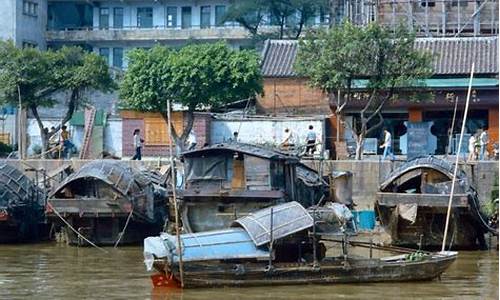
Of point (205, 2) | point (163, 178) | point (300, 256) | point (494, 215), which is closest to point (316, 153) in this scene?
A: point (163, 178)

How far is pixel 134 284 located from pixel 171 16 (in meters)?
39.4

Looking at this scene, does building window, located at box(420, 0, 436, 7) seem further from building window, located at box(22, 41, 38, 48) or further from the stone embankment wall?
building window, located at box(22, 41, 38, 48)

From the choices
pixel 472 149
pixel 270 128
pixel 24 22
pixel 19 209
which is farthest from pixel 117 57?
pixel 19 209

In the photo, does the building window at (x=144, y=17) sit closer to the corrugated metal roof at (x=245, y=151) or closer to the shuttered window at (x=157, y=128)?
the shuttered window at (x=157, y=128)

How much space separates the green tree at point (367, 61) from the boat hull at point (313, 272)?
51.4 ft

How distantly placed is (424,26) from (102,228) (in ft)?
79.5

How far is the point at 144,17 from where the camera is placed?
6166 cm

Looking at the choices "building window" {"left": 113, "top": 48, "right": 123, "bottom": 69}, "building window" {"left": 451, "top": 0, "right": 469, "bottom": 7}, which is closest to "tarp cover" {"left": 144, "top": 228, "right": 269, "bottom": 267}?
"building window" {"left": 451, "top": 0, "right": 469, "bottom": 7}

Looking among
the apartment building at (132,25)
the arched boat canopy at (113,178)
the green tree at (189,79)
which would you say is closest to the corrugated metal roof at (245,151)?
the arched boat canopy at (113,178)

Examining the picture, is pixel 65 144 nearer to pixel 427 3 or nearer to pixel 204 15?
pixel 427 3

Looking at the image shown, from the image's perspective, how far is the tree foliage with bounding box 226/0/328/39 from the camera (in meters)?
55.4

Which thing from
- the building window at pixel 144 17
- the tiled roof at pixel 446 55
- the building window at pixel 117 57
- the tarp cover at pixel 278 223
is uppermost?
the building window at pixel 144 17

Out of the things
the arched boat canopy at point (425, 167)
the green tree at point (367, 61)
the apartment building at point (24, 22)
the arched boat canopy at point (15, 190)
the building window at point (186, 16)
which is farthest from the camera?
the building window at point (186, 16)

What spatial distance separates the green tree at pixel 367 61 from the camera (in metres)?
38.6
